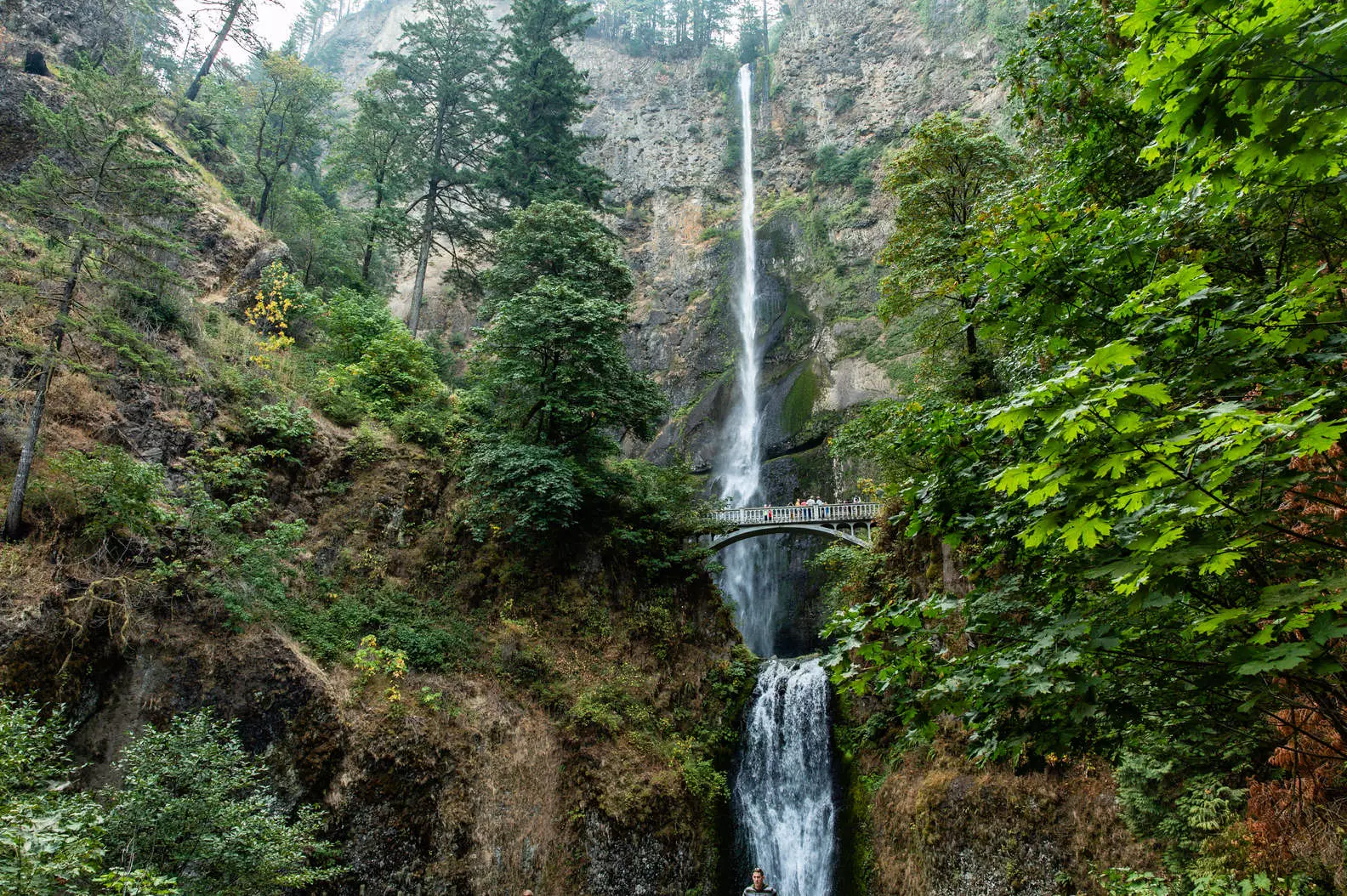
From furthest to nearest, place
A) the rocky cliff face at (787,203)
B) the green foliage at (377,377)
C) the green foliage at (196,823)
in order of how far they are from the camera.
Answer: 1. the rocky cliff face at (787,203)
2. the green foliage at (377,377)
3. the green foliage at (196,823)

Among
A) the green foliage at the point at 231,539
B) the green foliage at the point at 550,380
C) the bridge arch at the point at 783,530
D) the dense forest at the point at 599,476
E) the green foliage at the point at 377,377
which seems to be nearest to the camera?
the dense forest at the point at 599,476

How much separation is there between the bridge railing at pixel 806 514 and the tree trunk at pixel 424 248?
10.5 meters

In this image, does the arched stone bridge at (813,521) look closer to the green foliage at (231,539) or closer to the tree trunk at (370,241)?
the green foliage at (231,539)

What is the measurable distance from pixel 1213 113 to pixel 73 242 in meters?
10.7

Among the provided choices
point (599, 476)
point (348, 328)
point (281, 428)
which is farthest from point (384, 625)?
point (348, 328)

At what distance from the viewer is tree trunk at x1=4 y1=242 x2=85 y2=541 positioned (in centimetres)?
759

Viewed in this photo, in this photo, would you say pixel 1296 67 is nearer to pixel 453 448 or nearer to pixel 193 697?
pixel 193 697

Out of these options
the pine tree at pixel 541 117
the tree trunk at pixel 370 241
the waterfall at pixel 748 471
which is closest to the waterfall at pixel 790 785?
the waterfall at pixel 748 471

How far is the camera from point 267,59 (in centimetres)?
2181

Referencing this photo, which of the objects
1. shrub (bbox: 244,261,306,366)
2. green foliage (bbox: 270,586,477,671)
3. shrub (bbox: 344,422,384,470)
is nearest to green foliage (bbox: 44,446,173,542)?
green foliage (bbox: 270,586,477,671)

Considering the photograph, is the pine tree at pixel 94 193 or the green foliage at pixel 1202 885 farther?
the pine tree at pixel 94 193

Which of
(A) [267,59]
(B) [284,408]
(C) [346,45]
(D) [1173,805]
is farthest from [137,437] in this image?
(C) [346,45]

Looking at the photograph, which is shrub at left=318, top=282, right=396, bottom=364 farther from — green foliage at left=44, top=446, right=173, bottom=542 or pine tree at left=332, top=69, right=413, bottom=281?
green foliage at left=44, top=446, right=173, bottom=542

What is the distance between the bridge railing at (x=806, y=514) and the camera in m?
19.8
